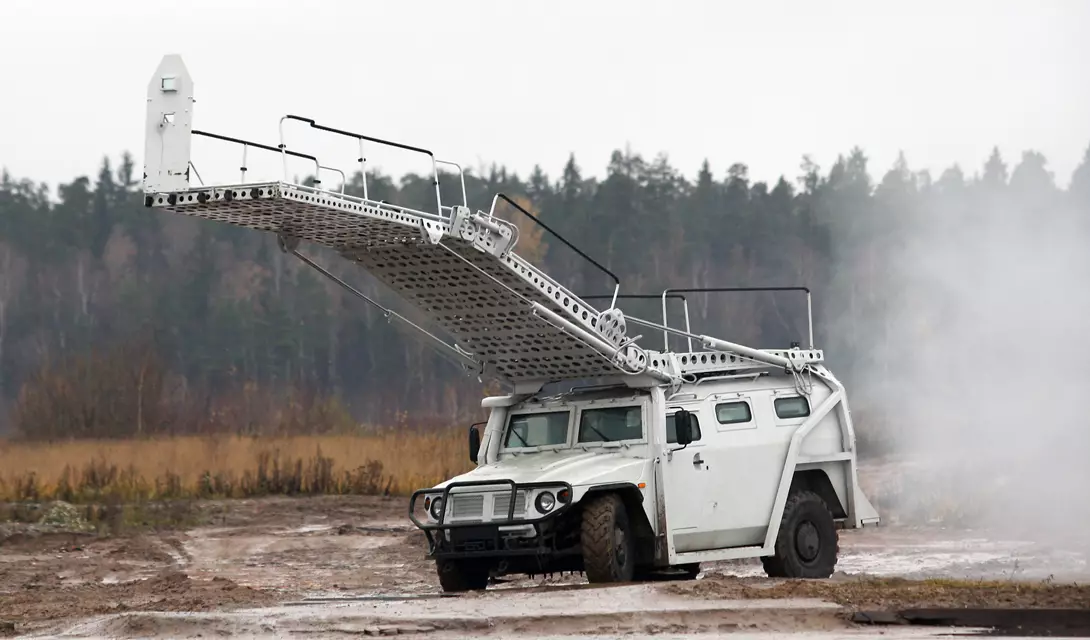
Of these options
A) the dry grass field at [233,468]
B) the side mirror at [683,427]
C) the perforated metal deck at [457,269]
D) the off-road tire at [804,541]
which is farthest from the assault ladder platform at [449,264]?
the dry grass field at [233,468]

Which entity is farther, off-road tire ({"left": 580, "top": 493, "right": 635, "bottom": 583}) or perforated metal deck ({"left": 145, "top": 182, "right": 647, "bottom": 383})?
off-road tire ({"left": 580, "top": 493, "right": 635, "bottom": 583})

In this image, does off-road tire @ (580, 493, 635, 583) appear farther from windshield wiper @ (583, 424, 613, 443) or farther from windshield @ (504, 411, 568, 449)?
windshield @ (504, 411, 568, 449)

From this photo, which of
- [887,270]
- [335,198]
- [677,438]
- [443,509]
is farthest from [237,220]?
[887,270]

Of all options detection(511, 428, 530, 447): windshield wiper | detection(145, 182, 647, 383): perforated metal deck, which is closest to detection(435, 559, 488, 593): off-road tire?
detection(511, 428, 530, 447): windshield wiper

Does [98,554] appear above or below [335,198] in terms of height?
below

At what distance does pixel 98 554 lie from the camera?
22.6m

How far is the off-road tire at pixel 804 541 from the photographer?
→ 17.2m

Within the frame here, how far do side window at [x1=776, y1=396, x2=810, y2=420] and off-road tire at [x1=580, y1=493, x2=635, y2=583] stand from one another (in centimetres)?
279

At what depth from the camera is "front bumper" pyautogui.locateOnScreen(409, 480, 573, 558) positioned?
15.3 meters

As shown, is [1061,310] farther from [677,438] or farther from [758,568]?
[677,438]

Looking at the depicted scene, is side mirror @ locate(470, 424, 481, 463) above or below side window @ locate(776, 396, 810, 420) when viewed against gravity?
below

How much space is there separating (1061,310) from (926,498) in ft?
13.3

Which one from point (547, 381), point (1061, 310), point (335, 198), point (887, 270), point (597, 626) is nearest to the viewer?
point (597, 626)

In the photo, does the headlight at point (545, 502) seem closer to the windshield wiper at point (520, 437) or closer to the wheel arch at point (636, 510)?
the wheel arch at point (636, 510)
